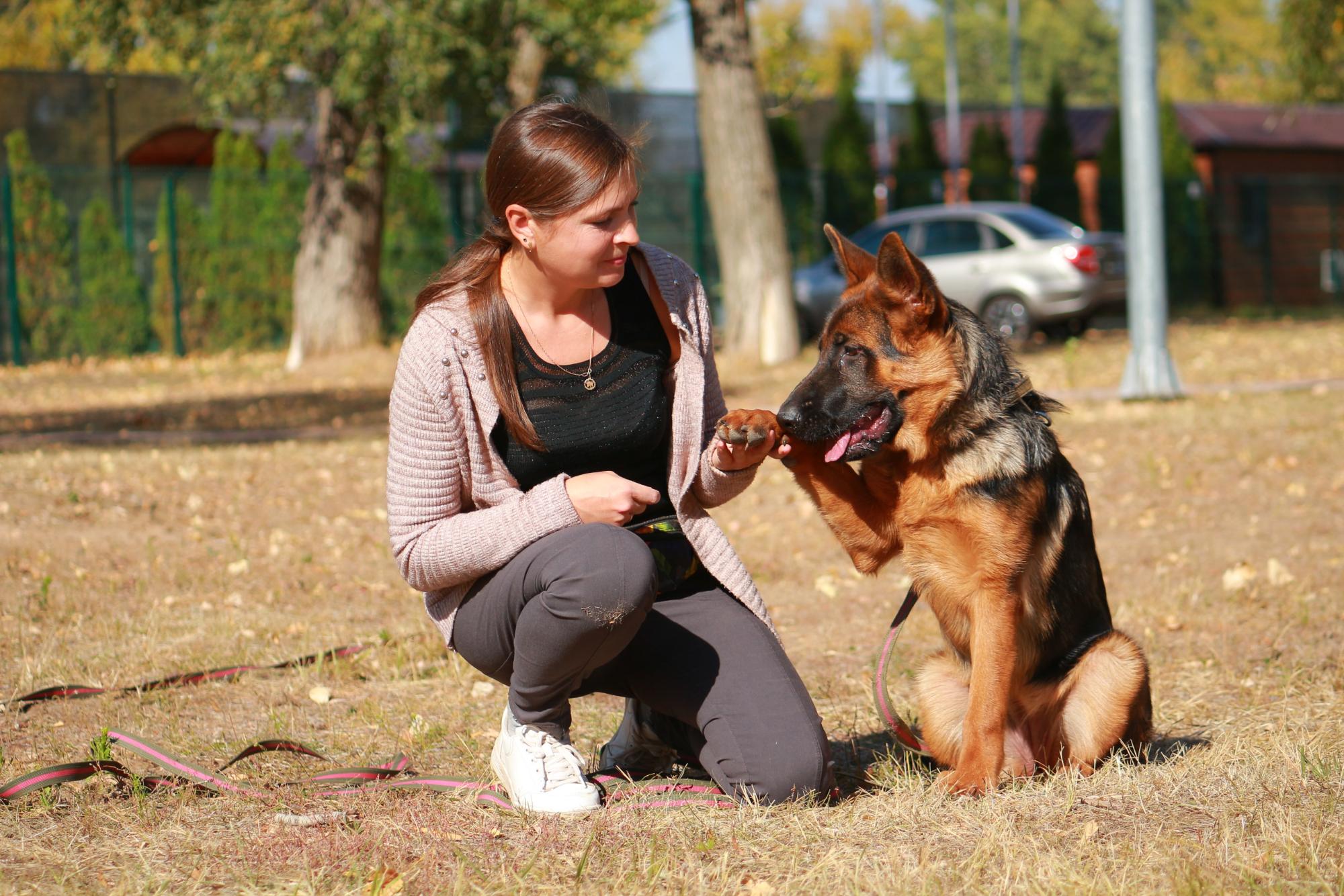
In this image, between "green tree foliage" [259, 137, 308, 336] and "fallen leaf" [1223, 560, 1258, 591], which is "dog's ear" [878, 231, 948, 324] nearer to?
"fallen leaf" [1223, 560, 1258, 591]

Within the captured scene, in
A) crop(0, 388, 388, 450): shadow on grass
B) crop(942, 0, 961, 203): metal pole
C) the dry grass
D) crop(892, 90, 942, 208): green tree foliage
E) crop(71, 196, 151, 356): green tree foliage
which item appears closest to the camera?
the dry grass

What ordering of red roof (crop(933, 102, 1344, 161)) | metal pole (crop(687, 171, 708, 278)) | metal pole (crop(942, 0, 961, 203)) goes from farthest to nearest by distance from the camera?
red roof (crop(933, 102, 1344, 161)) < metal pole (crop(942, 0, 961, 203)) < metal pole (crop(687, 171, 708, 278))

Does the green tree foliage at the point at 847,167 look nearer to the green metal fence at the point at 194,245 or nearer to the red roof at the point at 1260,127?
the green metal fence at the point at 194,245

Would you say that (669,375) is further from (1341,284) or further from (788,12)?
(788,12)

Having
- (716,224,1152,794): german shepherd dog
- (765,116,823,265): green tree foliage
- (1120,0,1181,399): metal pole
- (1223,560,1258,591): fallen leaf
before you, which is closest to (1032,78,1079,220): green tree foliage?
(765,116,823,265): green tree foliage

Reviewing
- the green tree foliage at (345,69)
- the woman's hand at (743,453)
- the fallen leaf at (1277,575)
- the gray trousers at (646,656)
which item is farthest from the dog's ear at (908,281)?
the green tree foliage at (345,69)

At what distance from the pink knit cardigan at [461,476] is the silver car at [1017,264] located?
14.0 metres

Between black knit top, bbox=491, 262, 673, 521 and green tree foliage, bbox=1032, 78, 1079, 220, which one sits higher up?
green tree foliage, bbox=1032, 78, 1079, 220

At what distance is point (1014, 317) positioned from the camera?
1788cm

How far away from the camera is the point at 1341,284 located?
3108 centimetres

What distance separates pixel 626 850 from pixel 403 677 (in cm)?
212

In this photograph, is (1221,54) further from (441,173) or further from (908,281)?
(908,281)

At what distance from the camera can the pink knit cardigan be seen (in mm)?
3488

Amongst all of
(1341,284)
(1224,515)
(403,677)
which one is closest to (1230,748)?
(403,677)
